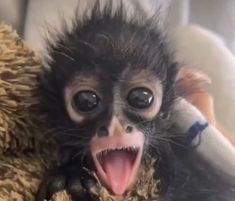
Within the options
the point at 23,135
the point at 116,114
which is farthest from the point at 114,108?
the point at 23,135

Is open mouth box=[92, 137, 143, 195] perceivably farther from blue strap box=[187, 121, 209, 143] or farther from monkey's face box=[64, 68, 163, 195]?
blue strap box=[187, 121, 209, 143]

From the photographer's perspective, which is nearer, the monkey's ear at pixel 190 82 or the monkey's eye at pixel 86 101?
the monkey's eye at pixel 86 101

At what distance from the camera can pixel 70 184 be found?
0.62m

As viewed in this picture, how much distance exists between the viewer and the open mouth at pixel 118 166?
0.59 metres

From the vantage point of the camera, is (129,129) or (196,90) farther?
(196,90)

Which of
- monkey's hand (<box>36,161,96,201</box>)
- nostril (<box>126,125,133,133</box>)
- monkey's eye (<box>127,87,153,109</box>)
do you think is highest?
monkey's eye (<box>127,87,153,109</box>)

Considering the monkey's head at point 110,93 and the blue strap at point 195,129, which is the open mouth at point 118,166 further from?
the blue strap at point 195,129

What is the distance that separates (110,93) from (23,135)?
106mm

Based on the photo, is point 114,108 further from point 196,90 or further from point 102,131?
point 196,90

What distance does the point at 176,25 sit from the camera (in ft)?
3.01

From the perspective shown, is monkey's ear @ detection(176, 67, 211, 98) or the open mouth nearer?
the open mouth

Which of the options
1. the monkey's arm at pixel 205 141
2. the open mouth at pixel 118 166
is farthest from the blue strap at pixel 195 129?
the open mouth at pixel 118 166

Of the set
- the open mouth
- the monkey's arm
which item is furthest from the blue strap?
the open mouth

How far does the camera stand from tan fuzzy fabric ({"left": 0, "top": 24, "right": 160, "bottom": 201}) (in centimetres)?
62
